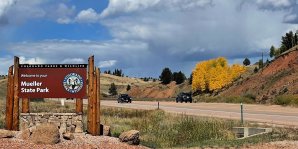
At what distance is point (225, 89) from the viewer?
102938mm

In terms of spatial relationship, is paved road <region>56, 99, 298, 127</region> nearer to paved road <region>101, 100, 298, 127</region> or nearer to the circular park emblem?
paved road <region>101, 100, 298, 127</region>

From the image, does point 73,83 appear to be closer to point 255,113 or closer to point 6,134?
point 6,134

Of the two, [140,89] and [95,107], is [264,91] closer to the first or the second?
[95,107]

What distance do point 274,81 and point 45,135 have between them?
64989 mm

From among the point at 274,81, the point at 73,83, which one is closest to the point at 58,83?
the point at 73,83

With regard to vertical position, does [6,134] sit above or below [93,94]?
below

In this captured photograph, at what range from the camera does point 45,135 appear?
664 inches

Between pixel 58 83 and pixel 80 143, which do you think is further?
pixel 58 83

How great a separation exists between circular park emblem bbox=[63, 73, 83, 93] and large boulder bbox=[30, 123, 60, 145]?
2.97 m

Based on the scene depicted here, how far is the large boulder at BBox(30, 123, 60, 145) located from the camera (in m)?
16.8

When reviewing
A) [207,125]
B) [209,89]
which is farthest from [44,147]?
[209,89]

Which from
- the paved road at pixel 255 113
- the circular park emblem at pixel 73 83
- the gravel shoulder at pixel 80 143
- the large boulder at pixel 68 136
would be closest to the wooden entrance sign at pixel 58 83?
the circular park emblem at pixel 73 83

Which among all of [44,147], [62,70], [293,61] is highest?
[293,61]

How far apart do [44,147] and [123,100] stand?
60.8 m
